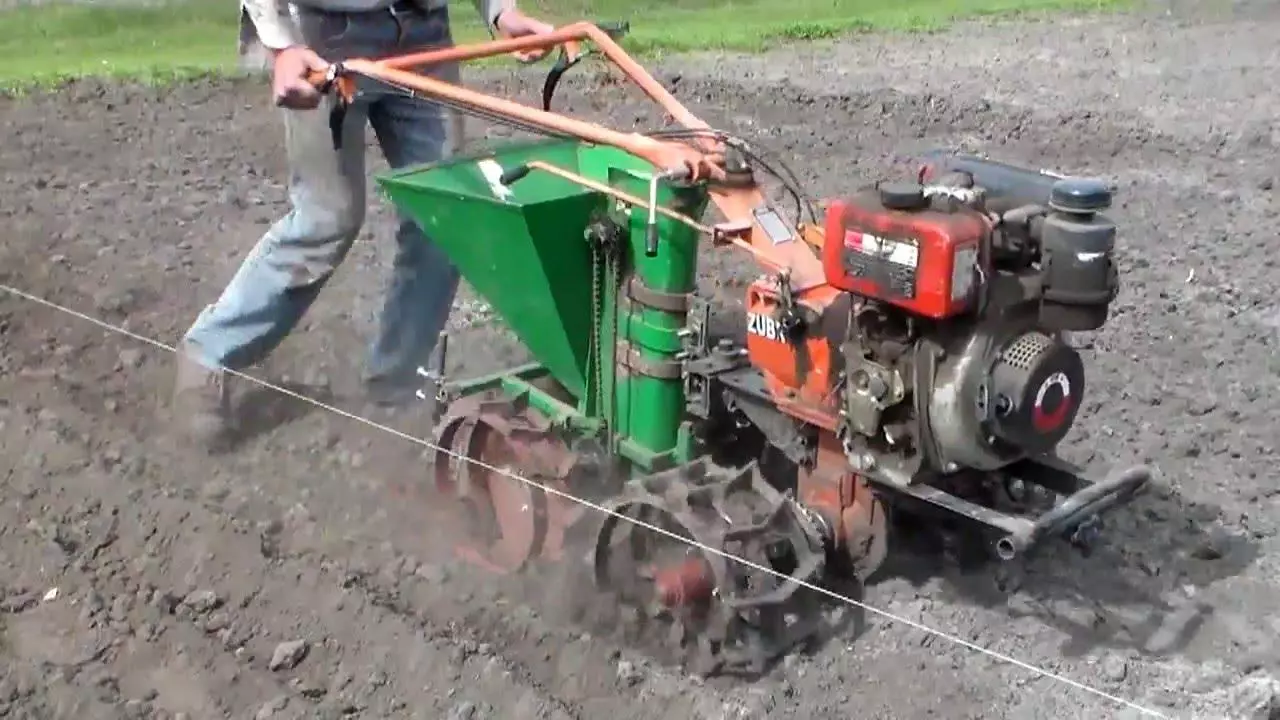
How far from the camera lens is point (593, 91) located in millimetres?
9898

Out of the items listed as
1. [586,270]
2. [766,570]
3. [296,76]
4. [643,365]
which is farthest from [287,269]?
[766,570]

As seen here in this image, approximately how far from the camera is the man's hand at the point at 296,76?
393 centimetres

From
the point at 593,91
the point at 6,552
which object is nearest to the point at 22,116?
the point at 593,91

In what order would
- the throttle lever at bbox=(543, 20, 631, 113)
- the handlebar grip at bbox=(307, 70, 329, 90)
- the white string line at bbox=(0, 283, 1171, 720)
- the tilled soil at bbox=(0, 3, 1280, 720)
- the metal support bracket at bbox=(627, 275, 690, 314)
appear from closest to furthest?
the white string line at bbox=(0, 283, 1171, 720) → the tilled soil at bbox=(0, 3, 1280, 720) → the metal support bracket at bbox=(627, 275, 690, 314) → the handlebar grip at bbox=(307, 70, 329, 90) → the throttle lever at bbox=(543, 20, 631, 113)

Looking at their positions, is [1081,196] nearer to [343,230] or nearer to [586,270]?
[586,270]

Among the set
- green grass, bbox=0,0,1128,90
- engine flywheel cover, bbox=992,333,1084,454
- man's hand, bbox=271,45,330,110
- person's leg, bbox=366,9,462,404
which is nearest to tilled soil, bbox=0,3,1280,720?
person's leg, bbox=366,9,462,404

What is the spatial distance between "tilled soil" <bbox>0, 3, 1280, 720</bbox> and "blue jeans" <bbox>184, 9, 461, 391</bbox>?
12.6 inches

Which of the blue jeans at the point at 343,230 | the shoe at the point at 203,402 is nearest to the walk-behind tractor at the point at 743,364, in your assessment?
the blue jeans at the point at 343,230

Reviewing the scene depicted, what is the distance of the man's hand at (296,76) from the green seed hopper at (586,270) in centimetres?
32

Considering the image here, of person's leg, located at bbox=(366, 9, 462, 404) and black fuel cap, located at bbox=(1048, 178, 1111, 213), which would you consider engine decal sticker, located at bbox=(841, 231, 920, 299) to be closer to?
black fuel cap, located at bbox=(1048, 178, 1111, 213)

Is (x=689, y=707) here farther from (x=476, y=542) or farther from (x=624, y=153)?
(x=624, y=153)

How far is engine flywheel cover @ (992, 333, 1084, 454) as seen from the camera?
3.07 m

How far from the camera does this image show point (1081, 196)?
297 cm

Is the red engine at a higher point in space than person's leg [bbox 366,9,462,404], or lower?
higher
